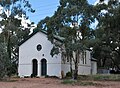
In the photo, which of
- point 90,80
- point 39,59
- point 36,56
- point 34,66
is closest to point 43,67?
point 39,59

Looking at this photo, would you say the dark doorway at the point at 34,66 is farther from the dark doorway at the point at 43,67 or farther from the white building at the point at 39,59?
the dark doorway at the point at 43,67

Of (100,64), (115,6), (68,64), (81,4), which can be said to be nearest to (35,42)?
(68,64)

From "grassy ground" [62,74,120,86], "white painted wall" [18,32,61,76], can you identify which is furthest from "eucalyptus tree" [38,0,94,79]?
"white painted wall" [18,32,61,76]

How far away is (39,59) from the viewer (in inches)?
1909

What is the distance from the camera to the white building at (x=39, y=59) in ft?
155

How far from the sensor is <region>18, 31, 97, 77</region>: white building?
47.2m

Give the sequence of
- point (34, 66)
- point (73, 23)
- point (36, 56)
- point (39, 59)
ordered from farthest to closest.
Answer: point (34, 66) → point (36, 56) → point (39, 59) → point (73, 23)

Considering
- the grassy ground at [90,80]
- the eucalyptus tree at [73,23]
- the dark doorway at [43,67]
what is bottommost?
the grassy ground at [90,80]

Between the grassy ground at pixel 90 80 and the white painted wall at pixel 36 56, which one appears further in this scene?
the white painted wall at pixel 36 56

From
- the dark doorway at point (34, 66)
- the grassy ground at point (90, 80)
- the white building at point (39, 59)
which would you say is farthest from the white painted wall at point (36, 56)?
the grassy ground at point (90, 80)

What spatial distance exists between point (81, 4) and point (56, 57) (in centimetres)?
1241

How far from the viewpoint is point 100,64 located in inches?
3322

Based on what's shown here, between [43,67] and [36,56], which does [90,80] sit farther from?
[36,56]

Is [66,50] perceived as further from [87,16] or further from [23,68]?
[23,68]
